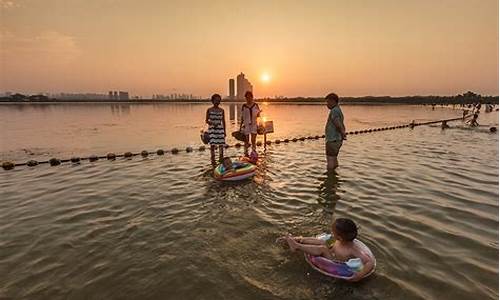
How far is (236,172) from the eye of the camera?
39.7ft

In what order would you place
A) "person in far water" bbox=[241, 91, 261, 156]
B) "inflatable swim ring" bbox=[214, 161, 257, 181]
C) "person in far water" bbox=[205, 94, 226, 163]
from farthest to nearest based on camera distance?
"person in far water" bbox=[241, 91, 261, 156], "person in far water" bbox=[205, 94, 226, 163], "inflatable swim ring" bbox=[214, 161, 257, 181]

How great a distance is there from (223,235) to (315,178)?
20.0ft

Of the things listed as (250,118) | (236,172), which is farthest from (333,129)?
(250,118)

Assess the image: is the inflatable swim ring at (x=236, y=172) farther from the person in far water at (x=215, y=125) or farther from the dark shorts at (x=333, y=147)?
the dark shorts at (x=333, y=147)

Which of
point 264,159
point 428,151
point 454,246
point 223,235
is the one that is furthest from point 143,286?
point 428,151

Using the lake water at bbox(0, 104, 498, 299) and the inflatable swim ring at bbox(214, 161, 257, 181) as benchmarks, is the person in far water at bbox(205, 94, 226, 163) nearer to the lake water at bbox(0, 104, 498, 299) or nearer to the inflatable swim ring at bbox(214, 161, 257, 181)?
the lake water at bbox(0, 104, 498, 299)

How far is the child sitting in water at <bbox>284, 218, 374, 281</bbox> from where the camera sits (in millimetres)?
5836

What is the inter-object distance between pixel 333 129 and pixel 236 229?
615 centimetres

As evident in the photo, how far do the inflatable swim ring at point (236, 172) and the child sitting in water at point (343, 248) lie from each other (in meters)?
5.82

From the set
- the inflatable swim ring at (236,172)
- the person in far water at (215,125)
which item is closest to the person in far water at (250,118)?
the person in far water at (215,125)

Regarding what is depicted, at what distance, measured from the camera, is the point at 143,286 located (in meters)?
5.90

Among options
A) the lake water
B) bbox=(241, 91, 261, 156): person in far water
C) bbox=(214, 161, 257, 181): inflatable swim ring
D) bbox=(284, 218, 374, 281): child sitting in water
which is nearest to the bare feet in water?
bbox=(284, 218, 374, 281): child sitting in water

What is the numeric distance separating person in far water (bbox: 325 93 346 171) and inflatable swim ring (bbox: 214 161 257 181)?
3.13 meters

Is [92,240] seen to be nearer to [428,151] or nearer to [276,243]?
[276,243]
